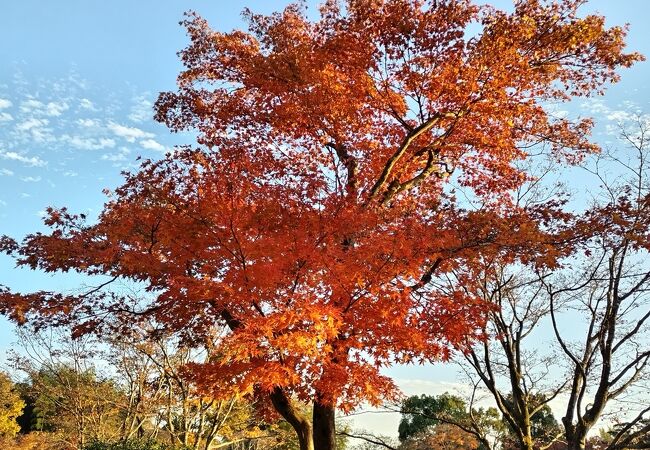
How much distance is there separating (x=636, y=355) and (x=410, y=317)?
19.3ft

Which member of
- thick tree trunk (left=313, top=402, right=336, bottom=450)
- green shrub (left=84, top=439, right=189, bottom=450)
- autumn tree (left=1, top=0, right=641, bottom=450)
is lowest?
thick tree trunk (left=313, top=402, right=336, bottom=450)

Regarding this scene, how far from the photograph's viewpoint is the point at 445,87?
9.32 m

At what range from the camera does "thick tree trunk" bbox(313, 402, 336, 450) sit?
9.24 metres

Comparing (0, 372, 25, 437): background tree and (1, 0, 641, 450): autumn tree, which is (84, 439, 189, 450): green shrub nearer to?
(1, 0, 641, 450): autumn tree

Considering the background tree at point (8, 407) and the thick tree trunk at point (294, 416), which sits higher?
the background tree at point (8, 407)

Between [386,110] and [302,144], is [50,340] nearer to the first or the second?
[302,144]

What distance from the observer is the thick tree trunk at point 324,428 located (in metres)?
9.24

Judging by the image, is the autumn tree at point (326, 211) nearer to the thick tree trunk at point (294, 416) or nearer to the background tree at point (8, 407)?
the thick tree trunk at point (294, 416)

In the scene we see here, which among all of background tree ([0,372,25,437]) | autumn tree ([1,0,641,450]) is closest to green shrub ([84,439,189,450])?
autumn tree ([1,0,641,450])

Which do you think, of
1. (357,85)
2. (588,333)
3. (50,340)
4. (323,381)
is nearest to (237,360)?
(323,381)

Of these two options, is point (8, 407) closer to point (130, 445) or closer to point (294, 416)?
point (130, 445)

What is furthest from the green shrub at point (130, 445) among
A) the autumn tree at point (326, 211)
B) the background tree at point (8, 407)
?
the background tree at point (8, 407)

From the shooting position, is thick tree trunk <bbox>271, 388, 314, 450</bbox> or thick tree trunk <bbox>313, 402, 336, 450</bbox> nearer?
thick tree trunk <bbox>313, 402, 336, 450</bbox>

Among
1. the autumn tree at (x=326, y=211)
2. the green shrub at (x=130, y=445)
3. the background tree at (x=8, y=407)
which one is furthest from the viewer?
the background tree at (x=8, y=407)
